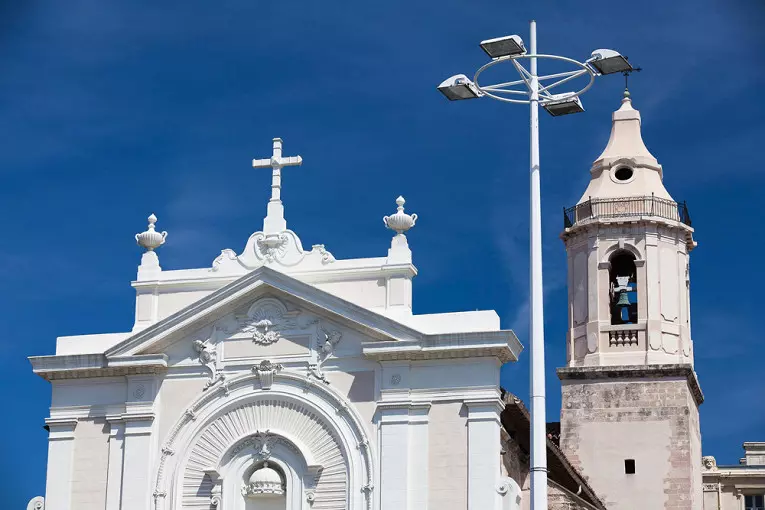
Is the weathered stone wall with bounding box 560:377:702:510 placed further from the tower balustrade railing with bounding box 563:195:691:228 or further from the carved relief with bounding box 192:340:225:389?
the carved relief with bounding box 192:340:225:389

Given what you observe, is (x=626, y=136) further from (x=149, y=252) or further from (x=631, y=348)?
(x=149, y=252)

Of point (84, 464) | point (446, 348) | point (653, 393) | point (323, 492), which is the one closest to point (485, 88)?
point (446, 348)

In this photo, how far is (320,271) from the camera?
39.4 metres

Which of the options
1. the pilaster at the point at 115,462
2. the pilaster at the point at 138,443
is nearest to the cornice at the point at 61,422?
the pilaster at the point at 115,462

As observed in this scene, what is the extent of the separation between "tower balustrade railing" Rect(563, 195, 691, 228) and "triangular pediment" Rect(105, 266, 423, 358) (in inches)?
713

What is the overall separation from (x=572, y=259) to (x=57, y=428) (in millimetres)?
20488

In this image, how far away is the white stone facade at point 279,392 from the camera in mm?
37531

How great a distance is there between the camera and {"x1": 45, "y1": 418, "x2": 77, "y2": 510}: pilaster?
39.5 meters

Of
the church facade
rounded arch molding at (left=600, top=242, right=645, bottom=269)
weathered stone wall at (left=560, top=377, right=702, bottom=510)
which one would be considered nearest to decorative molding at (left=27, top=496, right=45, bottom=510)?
the church facade

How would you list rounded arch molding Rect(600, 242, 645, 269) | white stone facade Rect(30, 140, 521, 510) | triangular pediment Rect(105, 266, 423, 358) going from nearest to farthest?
white stone facade Rect(30, 140, 521, 510)
triangular pediment Rect(105, 266, 423, 358)
rounded arch molding Rect(600, 242, 645, 269)

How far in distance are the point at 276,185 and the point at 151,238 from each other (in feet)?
9.92

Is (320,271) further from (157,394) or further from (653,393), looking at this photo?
(653,393)

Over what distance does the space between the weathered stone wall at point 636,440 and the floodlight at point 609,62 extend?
21497 millimetres

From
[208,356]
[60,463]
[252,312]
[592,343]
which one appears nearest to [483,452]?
[252,312]
